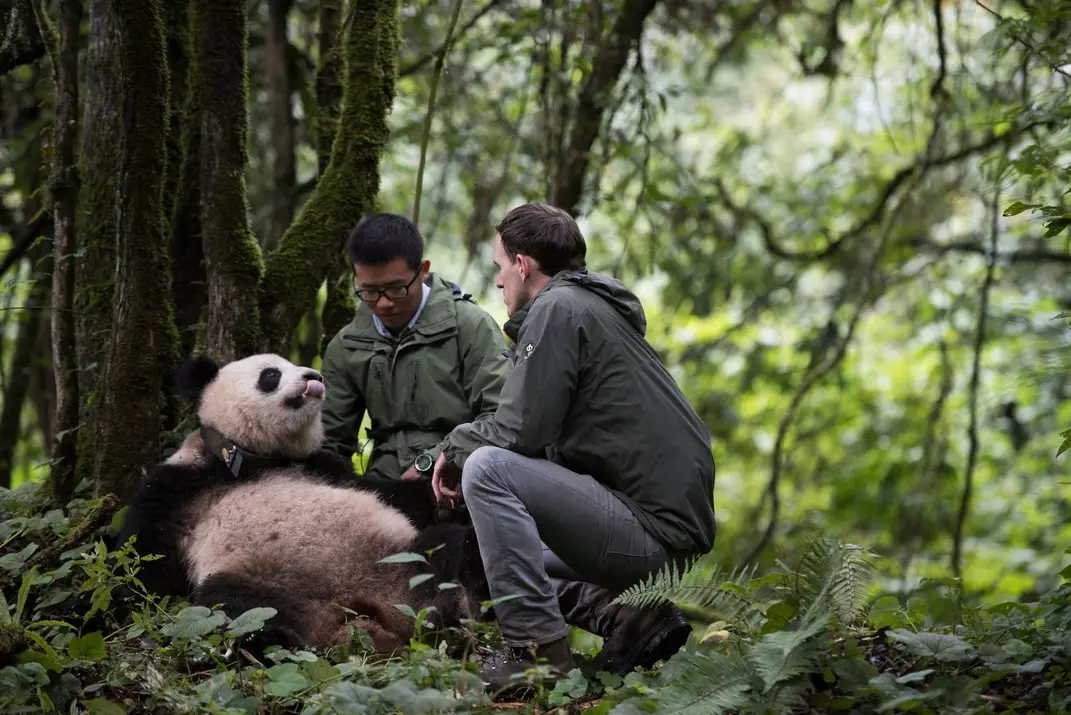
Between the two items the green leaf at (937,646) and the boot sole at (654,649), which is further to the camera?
the boot sole at (654,649)

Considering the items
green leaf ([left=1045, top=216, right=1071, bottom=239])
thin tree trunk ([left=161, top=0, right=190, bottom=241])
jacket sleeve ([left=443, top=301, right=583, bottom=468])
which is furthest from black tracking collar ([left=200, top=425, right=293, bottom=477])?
green leaf ([left=1045, top=216, right=1071, bottom=239])

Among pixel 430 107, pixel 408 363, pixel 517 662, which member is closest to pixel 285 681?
pixel 517 662

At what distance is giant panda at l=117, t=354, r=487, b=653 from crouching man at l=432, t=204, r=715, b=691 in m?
0.34

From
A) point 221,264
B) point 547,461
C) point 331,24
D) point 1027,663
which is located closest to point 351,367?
point 221,264

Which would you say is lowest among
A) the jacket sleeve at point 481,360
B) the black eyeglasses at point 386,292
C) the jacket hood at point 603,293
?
the jacket sleeve at point 481,360

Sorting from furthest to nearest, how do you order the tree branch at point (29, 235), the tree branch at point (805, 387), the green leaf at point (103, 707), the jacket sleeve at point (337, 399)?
the tree branch at point (805, 387) < the tree branch at point (29, 235) < the jacket sleeve at point (337, 399) < the green leaf at point (103, 707)

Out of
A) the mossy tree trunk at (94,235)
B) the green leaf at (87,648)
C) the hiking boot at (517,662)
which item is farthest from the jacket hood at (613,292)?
the mossy tree trunk at (94,235)

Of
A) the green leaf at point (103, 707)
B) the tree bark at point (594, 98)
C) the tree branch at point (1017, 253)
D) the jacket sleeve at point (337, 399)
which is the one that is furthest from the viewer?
the tree branch at point (1017, 253)

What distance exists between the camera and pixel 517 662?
3795mm

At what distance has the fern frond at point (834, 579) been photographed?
330cm

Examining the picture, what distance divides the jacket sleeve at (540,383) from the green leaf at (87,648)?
152 centimetres

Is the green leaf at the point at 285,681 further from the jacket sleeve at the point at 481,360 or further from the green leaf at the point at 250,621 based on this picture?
the jacket sleeve at the point at 481,360

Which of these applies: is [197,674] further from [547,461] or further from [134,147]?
[134,147]

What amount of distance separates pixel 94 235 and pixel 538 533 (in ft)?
9.29
